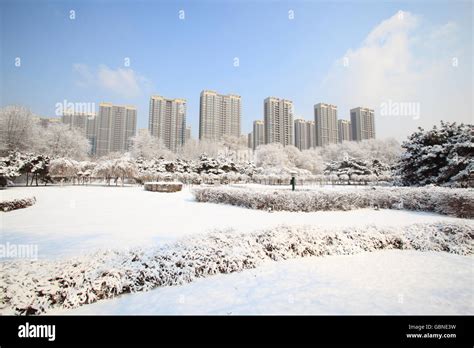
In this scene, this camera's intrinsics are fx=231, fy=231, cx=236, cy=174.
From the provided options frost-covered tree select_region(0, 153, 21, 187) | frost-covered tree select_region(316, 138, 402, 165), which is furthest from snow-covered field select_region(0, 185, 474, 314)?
frost-covered tree select_region(316, 138, 402, 165)

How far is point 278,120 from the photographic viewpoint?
207 feet

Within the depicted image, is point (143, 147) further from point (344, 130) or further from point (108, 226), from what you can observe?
point (344, 130)

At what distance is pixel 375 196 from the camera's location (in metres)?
11.7

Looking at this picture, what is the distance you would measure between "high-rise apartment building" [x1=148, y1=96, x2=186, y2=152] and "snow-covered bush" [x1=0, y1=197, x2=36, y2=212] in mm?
51376

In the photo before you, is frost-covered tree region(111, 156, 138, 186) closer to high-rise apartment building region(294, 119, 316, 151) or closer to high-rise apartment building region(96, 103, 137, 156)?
high-rise apartment building region(96, 103, 137, 156)

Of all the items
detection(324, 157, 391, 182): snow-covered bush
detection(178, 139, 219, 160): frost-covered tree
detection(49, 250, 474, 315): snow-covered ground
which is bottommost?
detection(49, 250, 474, 315): snow-covered ground

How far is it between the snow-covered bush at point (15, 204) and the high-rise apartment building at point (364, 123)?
64.2m

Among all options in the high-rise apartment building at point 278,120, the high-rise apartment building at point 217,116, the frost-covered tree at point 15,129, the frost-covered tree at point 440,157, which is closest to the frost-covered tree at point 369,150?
the high-rise apartment building at point 278,120

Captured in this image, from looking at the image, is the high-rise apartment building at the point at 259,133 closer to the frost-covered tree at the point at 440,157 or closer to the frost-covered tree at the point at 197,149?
the frost-covered tree at the point at 197,149

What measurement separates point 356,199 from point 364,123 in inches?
2235

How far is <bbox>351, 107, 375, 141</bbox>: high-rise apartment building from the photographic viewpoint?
58953 mm
